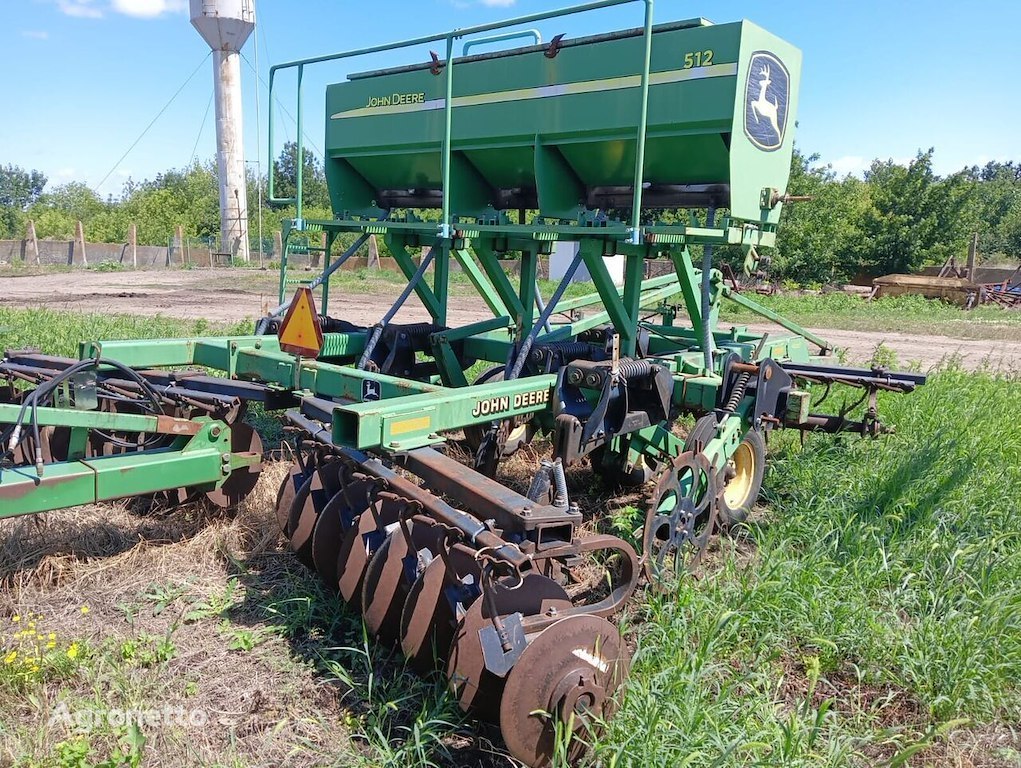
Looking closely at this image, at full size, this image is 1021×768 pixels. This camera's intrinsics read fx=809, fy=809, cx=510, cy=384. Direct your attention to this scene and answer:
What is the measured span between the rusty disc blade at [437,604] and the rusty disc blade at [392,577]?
180 mm

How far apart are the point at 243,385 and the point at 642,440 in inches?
98.6

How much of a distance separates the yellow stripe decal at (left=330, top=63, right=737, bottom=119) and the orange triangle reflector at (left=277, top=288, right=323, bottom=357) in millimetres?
2021

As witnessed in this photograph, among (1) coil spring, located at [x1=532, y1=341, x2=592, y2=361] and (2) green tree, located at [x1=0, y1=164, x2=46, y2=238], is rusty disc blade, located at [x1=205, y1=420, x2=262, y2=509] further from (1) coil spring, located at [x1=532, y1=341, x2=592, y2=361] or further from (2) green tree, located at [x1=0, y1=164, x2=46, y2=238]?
(2) green tree, located at [x1=0, y1=164, x2=46, y2=238]

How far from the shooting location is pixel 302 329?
444 centimetres

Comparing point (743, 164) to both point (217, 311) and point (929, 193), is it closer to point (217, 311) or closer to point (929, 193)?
point (217, 311)

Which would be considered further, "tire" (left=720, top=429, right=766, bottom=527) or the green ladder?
the green ladder

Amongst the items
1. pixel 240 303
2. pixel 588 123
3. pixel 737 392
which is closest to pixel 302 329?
pixel 588 123

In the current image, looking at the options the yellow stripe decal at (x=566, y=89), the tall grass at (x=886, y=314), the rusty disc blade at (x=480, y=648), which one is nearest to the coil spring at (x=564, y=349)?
the yellow stripe decal at (x=566, y=89)

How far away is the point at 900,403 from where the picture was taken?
7129 mm

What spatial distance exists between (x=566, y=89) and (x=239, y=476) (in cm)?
Result: 309

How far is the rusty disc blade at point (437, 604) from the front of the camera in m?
3.15

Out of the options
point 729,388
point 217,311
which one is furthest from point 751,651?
point 217,311

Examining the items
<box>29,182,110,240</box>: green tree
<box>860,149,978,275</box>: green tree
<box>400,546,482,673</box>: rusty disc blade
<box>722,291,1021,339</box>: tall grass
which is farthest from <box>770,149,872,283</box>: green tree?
<box>29,182,110,240</box>: green tree

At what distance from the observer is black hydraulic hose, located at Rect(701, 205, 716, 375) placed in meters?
4.98
